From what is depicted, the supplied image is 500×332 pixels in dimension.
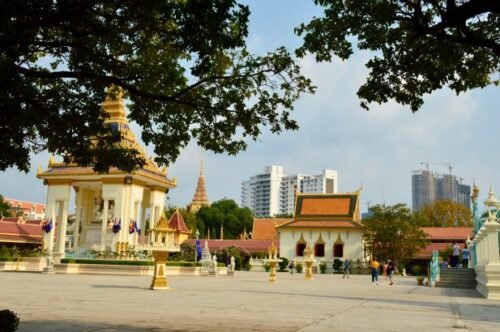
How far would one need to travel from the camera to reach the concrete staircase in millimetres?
24203

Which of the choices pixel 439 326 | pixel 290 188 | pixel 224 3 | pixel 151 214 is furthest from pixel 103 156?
pixel 290 188

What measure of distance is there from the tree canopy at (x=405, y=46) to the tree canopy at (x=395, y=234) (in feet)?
128

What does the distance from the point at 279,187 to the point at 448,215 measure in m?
109

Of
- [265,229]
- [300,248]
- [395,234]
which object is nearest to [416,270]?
[395,234]

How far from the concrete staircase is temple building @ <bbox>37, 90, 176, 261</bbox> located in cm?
1822

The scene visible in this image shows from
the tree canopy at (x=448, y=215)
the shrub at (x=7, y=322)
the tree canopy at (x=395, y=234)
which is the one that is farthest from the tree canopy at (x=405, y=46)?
the tree canopy at (x=448, y=215)

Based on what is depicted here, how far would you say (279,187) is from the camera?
6649 inches

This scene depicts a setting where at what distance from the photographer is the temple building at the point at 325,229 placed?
50531 mm

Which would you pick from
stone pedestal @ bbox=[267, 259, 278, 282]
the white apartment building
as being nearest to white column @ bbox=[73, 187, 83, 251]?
stone pedestal @ bbox=[267, 259, 278, 282]

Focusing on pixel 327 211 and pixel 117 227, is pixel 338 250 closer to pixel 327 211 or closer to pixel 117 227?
pixel 327 211

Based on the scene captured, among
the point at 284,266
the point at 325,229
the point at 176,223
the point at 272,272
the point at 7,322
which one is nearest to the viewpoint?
the point at 7,322

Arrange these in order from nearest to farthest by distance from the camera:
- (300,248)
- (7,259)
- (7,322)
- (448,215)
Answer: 1. (7,322)
2. (7,259)
3. (300,248)
4. (448,215)

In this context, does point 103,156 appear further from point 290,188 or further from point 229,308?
point 290,188

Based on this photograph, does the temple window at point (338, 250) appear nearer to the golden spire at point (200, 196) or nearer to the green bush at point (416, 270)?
the green bush at point (416, 270)
